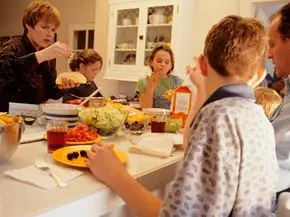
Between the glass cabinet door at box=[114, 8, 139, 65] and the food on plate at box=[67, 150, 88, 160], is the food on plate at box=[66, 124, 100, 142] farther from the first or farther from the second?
the glass cabinet door at box=[114, 8, 139, 65]

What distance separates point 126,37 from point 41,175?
3300 millimetres

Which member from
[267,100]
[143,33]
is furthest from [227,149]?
[143,33]

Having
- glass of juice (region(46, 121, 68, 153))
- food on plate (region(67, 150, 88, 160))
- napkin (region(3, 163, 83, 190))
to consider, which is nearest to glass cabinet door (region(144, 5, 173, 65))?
glass of juice (region(46, 121, 68, 153))

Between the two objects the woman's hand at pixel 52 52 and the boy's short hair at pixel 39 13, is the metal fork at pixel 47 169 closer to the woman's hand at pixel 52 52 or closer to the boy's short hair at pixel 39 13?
the woman's hand at pixel 52 52

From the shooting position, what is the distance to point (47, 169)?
86 cm

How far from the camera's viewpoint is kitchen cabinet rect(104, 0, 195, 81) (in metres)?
3.33

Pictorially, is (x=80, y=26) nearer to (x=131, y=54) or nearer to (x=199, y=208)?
(x=131, y=54)

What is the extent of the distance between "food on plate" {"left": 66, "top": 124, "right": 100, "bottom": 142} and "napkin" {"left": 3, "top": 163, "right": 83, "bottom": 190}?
0.96 feet

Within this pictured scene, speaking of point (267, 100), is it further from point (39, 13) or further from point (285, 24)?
point (39, 13)

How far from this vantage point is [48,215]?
0.62 metres

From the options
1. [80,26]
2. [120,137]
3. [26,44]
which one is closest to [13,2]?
[80,26]

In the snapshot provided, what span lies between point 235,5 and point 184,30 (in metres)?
0.56

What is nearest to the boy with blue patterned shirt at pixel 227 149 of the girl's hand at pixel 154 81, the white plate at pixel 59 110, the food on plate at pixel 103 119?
the food on plate at pixel 103 119

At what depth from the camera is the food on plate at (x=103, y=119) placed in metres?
1.28
